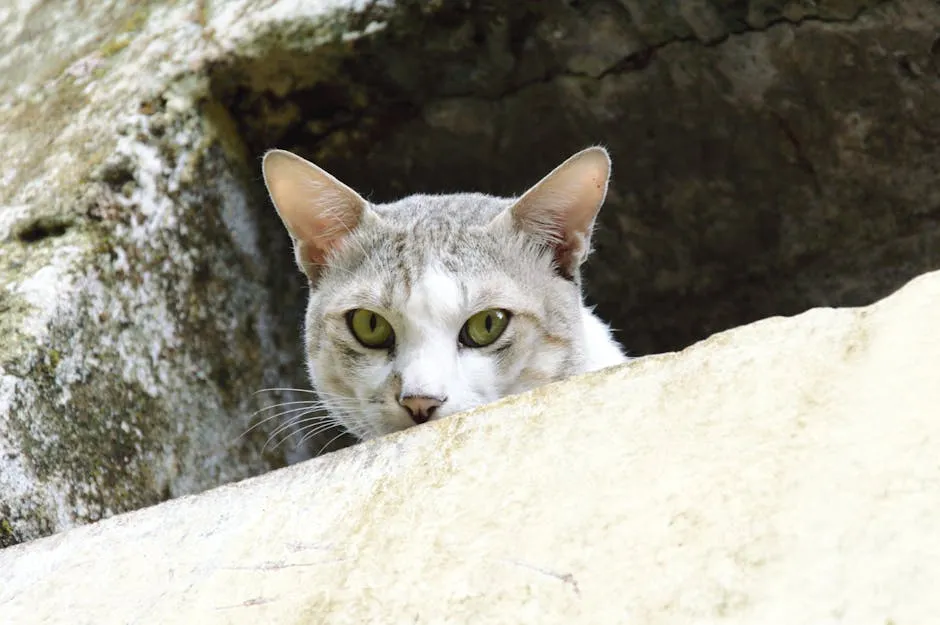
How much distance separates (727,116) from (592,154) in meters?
1.16

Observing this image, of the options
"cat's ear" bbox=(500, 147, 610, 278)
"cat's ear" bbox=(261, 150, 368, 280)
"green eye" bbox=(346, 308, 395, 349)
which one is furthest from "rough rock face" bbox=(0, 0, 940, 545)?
"cat's ear" bbox=(500, 147, 610, 278)

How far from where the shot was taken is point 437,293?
258 cm

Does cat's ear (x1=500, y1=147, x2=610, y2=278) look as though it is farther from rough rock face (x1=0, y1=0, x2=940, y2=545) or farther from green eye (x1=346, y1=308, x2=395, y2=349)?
rough rock face (x1=0, y1=0, x2=940, y2=545)

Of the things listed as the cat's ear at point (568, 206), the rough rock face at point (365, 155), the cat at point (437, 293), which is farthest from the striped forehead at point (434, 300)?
the rough rock face at point (365, 155)

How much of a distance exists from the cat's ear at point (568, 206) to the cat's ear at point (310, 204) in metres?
0.48

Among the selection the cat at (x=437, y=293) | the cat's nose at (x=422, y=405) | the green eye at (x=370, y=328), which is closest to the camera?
the cat's nose at (x=422, y=405)

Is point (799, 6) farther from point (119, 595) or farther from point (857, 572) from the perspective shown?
point (119, 595)

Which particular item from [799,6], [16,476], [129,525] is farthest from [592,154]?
[16,476]

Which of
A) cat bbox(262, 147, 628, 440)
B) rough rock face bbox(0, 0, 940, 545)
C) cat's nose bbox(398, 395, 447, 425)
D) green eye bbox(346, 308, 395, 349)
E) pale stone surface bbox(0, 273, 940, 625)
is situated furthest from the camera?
rough rock face bbox(0, 0, 940, 545)

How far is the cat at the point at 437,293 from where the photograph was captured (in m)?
2.54

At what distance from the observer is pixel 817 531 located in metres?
1.42

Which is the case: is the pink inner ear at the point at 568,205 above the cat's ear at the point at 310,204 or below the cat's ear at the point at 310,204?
below

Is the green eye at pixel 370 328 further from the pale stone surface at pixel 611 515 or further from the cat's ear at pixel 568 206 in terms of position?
the pale stone surface at pixel 611 515

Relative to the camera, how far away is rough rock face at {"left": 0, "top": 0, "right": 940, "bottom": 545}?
3.13 metres
